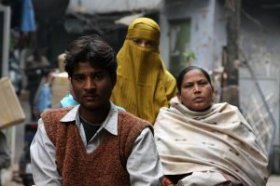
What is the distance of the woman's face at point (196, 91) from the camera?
15.4 ft

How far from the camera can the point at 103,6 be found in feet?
63.7

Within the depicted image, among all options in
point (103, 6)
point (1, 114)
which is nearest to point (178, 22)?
point (103, 6)

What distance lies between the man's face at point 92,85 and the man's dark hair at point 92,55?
0.02 m

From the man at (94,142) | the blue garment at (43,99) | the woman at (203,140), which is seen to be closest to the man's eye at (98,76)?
the man at (94,142)

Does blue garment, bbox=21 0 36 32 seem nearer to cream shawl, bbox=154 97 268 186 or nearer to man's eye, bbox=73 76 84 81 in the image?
cream shawl, bbox=154 97 268 186

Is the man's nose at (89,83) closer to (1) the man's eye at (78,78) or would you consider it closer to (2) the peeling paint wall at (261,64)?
(1) the man's eye at (78,78)

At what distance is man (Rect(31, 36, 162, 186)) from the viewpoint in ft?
10.5

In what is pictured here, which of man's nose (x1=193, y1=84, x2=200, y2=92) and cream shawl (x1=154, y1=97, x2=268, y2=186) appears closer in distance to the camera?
cream shawl (x1=154, y1=97, x2=268, y2=186)

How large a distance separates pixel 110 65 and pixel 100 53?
7 cm

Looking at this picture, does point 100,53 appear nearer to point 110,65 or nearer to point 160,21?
point 110,65

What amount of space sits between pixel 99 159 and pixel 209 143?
1.52 meters

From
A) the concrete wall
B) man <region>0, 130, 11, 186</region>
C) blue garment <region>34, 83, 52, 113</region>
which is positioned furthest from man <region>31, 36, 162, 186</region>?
the concrete wall

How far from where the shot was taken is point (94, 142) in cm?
326

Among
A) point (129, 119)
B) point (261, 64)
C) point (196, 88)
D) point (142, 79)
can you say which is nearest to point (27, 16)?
point (261, 64)
